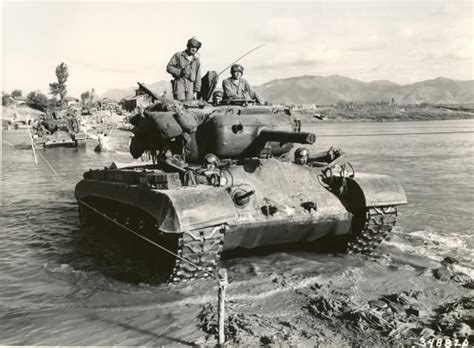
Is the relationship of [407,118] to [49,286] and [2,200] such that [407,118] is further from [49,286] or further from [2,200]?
[49,286]

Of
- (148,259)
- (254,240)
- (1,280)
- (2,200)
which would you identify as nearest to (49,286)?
(1,280)

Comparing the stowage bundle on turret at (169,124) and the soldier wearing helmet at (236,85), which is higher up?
the soldier wearing helmet at (236,85)

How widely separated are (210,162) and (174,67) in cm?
299

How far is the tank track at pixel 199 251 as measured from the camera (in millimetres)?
6742

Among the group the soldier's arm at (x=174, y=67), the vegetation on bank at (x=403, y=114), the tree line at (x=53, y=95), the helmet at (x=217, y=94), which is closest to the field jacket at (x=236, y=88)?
the helmet at (x=217, y=94)

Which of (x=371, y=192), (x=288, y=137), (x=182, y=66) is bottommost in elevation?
(x=371, y=192)

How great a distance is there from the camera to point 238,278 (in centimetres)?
769

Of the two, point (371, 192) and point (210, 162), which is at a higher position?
point (210, 162)

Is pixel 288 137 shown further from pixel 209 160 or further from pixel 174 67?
pixel 174 67

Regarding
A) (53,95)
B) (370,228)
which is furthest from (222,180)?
(53,95)

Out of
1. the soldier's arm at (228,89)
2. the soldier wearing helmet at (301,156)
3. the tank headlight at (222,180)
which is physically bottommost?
the tank headlight at (222,180)

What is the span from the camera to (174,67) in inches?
400

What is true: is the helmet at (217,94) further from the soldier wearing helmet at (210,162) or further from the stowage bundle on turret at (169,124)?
the soldier wearing helmet at (210,162)

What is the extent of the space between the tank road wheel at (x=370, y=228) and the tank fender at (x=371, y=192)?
0.16m
